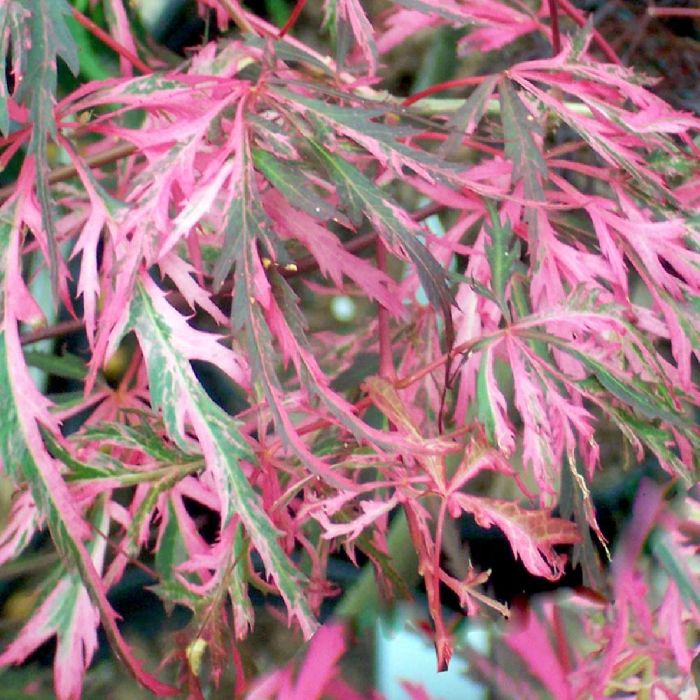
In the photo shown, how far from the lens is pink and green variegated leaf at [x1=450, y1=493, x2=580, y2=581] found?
357mm

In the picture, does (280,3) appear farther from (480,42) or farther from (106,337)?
(106,337)

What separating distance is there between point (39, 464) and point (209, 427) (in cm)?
8

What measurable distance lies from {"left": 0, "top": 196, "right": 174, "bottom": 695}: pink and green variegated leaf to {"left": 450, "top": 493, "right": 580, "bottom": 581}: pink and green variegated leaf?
15cm

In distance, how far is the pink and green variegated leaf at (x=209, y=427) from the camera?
0.35 metres

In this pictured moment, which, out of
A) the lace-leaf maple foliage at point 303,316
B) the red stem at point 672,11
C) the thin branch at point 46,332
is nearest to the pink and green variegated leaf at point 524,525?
the lace-leaf maple foliage at point 303,316

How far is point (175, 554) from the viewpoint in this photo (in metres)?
0.51

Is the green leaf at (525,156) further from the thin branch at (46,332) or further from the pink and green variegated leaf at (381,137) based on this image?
the thin branch at (46,332)

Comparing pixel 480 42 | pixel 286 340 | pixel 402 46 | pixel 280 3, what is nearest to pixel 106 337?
pixel 286 340

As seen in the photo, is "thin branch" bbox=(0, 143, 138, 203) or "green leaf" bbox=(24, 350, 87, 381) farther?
"green leaf" bbox=(24, 350, 87, 381)

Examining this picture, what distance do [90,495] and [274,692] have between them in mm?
171

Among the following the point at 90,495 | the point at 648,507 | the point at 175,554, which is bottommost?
the point at 175,554

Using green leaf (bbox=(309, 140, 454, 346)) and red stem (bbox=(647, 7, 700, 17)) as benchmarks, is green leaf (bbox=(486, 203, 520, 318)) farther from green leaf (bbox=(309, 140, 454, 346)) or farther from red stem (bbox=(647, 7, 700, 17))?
red stem (bbox=(647, 7, 700, 17))

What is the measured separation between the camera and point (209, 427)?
0.36 meters

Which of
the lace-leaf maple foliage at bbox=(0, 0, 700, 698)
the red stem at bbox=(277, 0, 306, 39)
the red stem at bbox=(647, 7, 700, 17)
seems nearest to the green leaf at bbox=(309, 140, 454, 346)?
the lace-leaf maple foliage at bbox=(0, 0, 700, 698)
